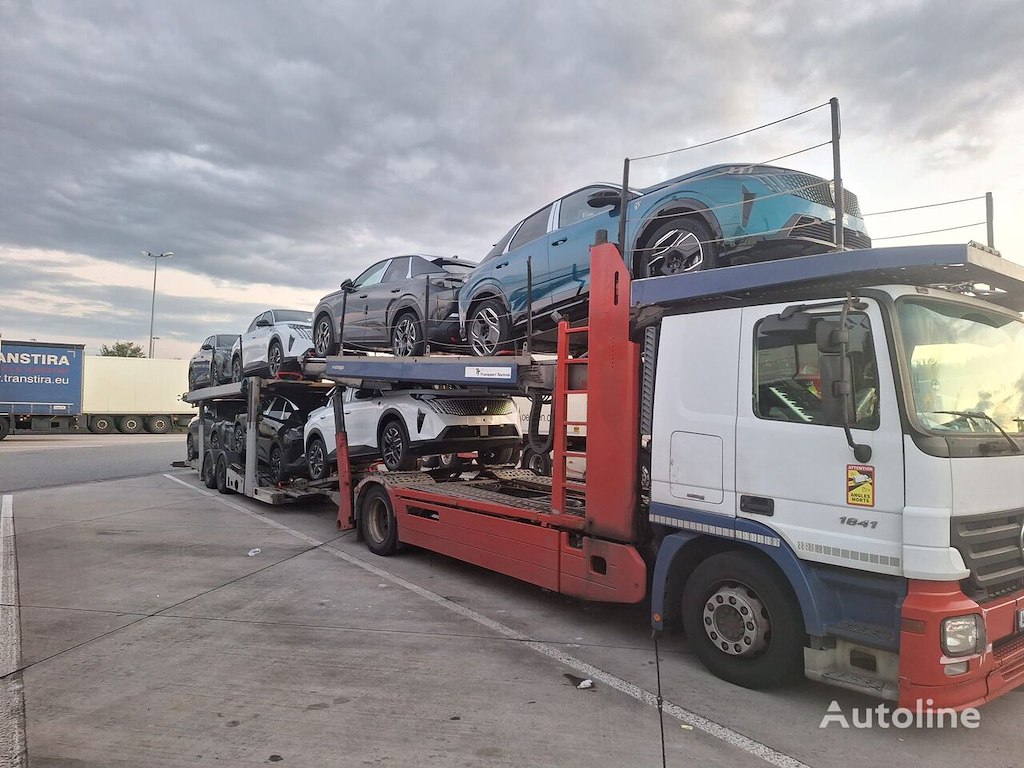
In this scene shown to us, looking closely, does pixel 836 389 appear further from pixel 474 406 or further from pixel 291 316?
pixel 291 316

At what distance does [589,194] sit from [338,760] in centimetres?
484

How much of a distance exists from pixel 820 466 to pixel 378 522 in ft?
17.9

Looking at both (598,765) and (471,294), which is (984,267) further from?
(471,294)

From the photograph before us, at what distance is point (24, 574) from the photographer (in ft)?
21.7

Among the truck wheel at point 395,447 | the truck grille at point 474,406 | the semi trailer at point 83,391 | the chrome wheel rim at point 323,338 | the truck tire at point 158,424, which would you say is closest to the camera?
the truck grille at point 474,406

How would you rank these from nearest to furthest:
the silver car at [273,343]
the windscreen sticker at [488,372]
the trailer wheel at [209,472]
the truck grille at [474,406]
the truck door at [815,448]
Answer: the truck door at [815,448], the windscreen sticker at [488,372], the truck grille at [474,406], the silver car at [273,343], the trailer wheel at [209,472]

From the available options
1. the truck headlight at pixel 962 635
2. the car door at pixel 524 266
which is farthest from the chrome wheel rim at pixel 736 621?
the car door at pixel 524 266

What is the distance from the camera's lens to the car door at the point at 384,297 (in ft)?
28.5

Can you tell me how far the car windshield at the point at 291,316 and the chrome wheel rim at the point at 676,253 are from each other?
8317mm

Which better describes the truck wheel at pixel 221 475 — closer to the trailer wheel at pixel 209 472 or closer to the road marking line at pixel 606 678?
the trailer wheel at pixel 209 472

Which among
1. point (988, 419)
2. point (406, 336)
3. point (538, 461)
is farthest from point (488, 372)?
point (988, 419)

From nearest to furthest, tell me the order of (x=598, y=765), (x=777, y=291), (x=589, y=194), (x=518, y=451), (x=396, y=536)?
(x=598, y=765), (x=777, y=291), (x=589, y=194), (x=396, y=536), (x=518, y=451)

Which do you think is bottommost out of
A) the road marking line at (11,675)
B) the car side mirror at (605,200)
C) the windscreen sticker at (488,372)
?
the road marking line at (11,675)

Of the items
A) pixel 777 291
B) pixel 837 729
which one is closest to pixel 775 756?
pixel 837 729
